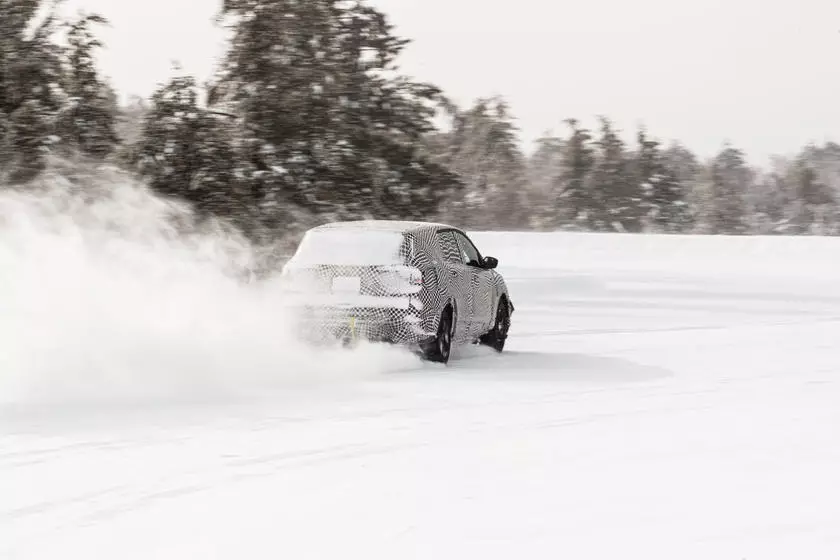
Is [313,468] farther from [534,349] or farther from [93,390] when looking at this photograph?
[534,349]


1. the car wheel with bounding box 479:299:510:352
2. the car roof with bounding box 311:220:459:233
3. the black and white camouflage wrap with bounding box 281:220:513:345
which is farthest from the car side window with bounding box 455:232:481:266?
the black and white camouflage wrap with bounding box 281:220:513:345

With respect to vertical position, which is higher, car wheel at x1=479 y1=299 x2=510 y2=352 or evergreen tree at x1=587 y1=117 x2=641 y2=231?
evergreen tree at x1=587 y1=117 x2=641 y2=231

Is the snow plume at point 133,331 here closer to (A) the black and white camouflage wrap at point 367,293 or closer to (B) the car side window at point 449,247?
(A) the black and white camouflage wrap at point 367,293

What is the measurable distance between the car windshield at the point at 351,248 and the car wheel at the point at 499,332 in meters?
3.13

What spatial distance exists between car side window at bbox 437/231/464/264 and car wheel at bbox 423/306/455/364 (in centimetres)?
69

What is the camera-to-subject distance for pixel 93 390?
37.4ft

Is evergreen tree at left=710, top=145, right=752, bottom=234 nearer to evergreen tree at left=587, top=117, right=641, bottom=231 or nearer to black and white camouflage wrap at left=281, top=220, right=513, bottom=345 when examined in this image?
evergreen tree at left=587, top=117, right=641, bottom=231

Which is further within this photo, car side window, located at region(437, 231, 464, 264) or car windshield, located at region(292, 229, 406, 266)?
car side window, located at region(437, 231, 464, 264)

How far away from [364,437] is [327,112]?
19540 millimetres

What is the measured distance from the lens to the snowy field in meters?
6.31

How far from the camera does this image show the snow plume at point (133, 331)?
11672mm

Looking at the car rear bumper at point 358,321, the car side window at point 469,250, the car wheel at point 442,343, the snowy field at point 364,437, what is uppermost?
the car side window at point 469,250

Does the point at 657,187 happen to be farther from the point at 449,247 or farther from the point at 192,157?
the point at 449,247

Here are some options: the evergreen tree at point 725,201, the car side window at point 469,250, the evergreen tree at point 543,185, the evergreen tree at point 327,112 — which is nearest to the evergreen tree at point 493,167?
the evergreen tree at point 543,185
